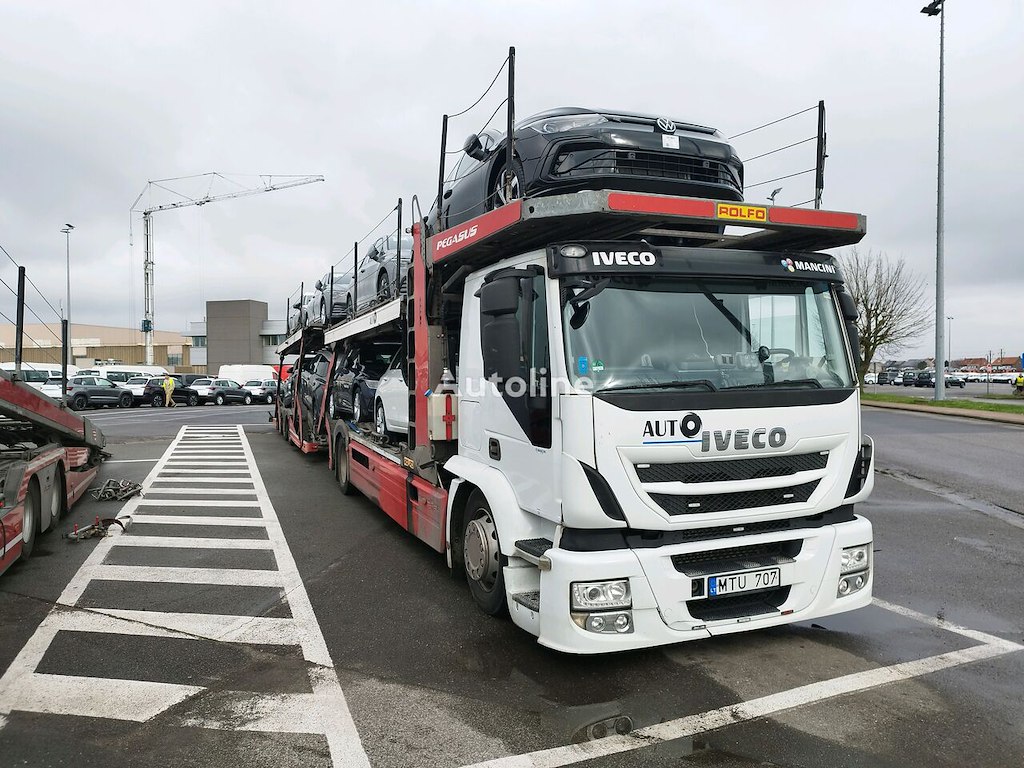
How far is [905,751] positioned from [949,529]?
556cm

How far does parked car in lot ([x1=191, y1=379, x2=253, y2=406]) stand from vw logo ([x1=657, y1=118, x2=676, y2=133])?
37053 mm

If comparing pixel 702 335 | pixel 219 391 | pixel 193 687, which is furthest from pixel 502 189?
pixel 219 391

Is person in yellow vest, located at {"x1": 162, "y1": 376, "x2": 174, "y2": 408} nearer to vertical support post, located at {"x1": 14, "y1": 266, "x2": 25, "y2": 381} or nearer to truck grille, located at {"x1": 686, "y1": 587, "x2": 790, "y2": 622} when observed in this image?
vertical support post, located at {"x1": 14, "y1": 266, "x2": 25, "y2": 381}

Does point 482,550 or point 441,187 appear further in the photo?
point 441,187

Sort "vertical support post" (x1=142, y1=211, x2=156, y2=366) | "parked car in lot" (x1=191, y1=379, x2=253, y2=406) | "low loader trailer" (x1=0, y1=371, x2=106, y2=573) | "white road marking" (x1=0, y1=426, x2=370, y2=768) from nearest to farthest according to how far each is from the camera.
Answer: "white road marking" (x1=0, y1=426, x2=370, y2=768), "low loader trailer" (x1=0, y1=371, x2=106, y2=573), "parked car in lot" (x1=191, y1=379, x2=253, y2=406), "vertical support post" (x1=142, y1=211, x2=156, y2=366)

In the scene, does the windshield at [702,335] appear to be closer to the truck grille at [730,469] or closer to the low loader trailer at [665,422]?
the low loader trailer at [665,422]

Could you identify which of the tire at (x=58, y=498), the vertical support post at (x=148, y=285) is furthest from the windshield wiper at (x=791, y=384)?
the vertical support post at (x=148, y=285)

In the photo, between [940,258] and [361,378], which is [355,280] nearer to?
[361,378]

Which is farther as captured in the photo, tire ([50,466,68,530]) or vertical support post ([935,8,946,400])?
vertical support post ([935,8,946,400])

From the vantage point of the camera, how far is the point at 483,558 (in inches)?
188

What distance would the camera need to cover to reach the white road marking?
3621mm

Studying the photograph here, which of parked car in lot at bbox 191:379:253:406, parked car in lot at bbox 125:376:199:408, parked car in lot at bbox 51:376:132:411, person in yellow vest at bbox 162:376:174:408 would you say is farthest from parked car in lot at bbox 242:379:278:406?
parked car in lot at bbox 51:376:132:411

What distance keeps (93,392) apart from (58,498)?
92.6 ft

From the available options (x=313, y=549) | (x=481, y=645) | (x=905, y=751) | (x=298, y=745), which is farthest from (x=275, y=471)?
(x=905, y=751)
